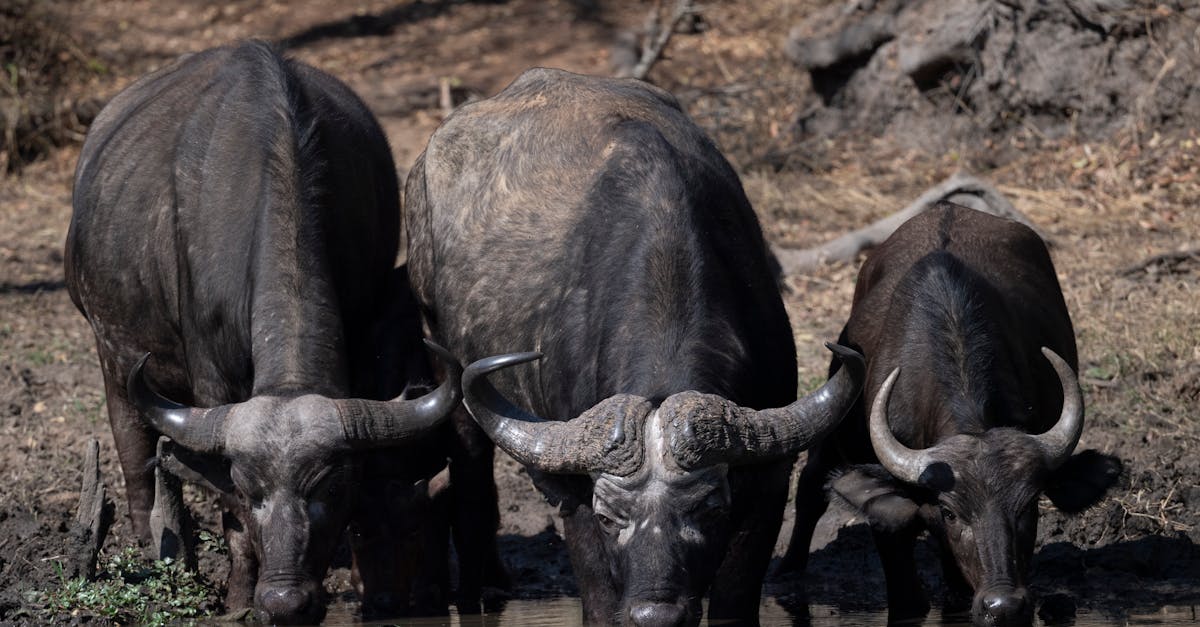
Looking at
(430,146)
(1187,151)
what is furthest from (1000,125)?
(430,146)

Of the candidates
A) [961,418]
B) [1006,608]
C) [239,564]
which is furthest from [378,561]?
[1006,608]

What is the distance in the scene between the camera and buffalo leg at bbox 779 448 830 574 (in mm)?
8305

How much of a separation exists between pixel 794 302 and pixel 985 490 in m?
5.60

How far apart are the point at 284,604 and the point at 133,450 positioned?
2653mm

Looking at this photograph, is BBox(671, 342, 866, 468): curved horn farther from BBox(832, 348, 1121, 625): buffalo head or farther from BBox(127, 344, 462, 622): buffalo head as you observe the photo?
BBox(127, 344, 462, 622): buffalo head

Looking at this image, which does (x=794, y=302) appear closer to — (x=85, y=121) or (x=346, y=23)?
(x=85, y=121)

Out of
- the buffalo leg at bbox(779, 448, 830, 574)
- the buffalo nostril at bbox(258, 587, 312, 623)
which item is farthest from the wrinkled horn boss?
the buffalo nostril at bbox(258, 587, 312, 623)

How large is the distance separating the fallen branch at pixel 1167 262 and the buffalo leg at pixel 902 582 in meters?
4.80

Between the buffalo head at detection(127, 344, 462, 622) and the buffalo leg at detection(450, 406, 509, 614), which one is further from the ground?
the buffalo head at detection(127, 344, 462, 622)

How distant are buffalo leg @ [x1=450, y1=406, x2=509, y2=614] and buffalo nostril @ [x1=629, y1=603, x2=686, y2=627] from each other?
8.92 feet

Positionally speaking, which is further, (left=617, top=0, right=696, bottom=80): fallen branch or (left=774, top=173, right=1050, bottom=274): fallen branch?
(left=617, top=0, right=696, bottom=80): fallen branch

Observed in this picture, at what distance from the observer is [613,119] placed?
7629mm

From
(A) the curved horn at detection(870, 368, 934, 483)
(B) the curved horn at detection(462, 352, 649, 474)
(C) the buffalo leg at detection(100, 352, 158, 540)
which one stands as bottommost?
(C) the buffalo leg at detection(100, 352, 158, 540)

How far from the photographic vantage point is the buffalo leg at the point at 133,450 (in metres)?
8.57
